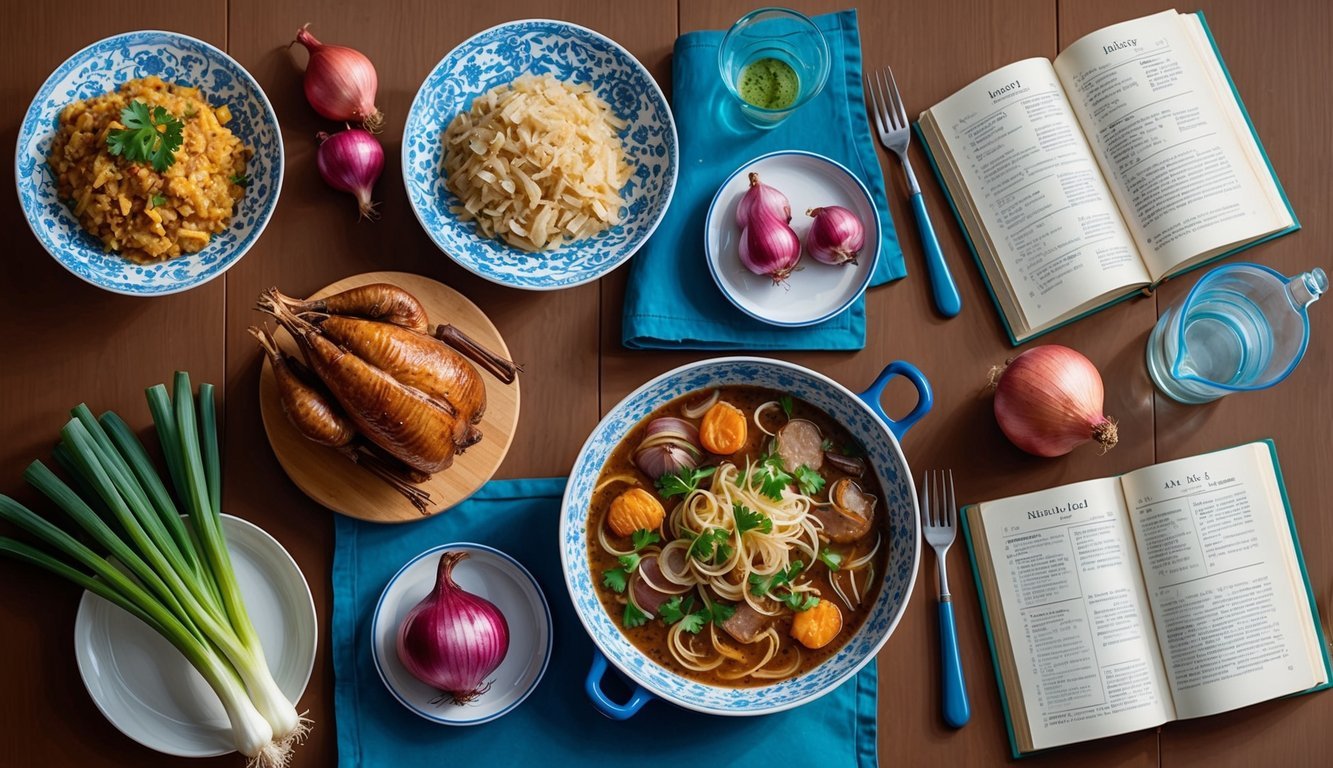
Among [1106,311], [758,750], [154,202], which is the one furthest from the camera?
[1106,311]

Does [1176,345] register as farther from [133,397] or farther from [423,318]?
[133,397]

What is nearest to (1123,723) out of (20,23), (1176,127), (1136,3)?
(1176,127)

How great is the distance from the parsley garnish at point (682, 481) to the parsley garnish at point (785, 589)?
21cm

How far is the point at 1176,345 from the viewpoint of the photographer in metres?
2.26

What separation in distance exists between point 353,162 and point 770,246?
87cm

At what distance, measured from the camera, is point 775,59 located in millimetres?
2309

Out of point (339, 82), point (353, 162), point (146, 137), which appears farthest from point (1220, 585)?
point (146, 137)

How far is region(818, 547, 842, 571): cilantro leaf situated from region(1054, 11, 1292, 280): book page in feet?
3.14

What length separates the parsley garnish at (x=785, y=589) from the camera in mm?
2074

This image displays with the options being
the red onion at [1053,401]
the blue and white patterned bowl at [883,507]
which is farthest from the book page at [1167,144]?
the blue and white patterned bowl at [883,507]

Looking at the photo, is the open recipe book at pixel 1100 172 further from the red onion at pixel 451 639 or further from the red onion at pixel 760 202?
the red onion at pixel 451 639

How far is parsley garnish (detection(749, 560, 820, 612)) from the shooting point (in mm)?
2074

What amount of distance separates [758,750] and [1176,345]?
4.06 ft

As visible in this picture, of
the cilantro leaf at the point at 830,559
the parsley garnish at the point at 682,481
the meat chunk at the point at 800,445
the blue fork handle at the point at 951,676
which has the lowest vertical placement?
the blue fork handle at the point at 951,676
